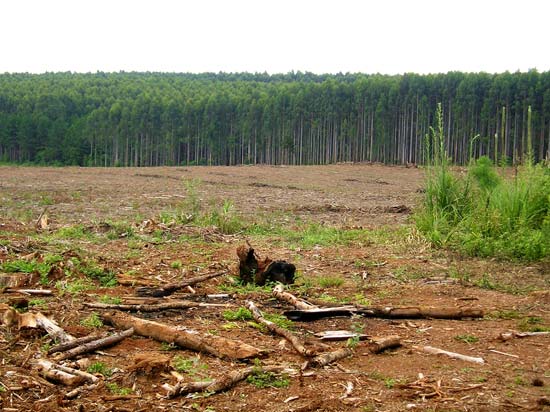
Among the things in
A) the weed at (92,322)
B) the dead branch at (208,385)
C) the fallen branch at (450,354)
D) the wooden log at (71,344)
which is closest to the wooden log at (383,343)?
the fallen branch at (450,354)

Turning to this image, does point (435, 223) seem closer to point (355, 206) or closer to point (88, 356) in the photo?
point (88, 356)

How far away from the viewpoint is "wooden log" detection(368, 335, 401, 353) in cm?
539

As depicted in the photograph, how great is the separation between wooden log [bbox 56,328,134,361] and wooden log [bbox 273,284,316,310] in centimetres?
190

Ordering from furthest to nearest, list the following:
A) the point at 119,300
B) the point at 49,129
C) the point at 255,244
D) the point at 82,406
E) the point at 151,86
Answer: the point at 151,86, the point at 49,129, the point at 255,244, the point at 119,300, the point at 82,406

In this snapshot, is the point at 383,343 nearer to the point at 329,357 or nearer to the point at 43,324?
the point at 329,357

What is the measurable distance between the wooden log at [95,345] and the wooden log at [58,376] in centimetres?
22

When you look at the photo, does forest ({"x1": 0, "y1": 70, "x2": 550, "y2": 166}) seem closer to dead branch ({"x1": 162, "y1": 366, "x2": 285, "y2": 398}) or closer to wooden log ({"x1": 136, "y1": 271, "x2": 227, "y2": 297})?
wooden log ({"x1": 136, "y1": 271, "x2": 227, "y2": 297})

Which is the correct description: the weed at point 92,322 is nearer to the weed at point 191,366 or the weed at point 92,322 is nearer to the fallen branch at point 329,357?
the weed at point 191,366

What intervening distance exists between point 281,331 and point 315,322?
67 cm

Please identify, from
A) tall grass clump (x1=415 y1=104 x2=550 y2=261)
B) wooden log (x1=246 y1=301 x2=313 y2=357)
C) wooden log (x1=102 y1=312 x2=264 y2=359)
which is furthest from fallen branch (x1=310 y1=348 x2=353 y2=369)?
tall grass clump (x1=415 y1=104 x2=550 y2=261)

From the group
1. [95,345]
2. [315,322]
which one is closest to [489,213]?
[315,322]

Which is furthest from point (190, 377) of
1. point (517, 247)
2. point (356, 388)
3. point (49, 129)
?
point (49, 129)

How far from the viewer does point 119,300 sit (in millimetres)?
6727

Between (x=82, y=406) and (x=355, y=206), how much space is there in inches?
703
